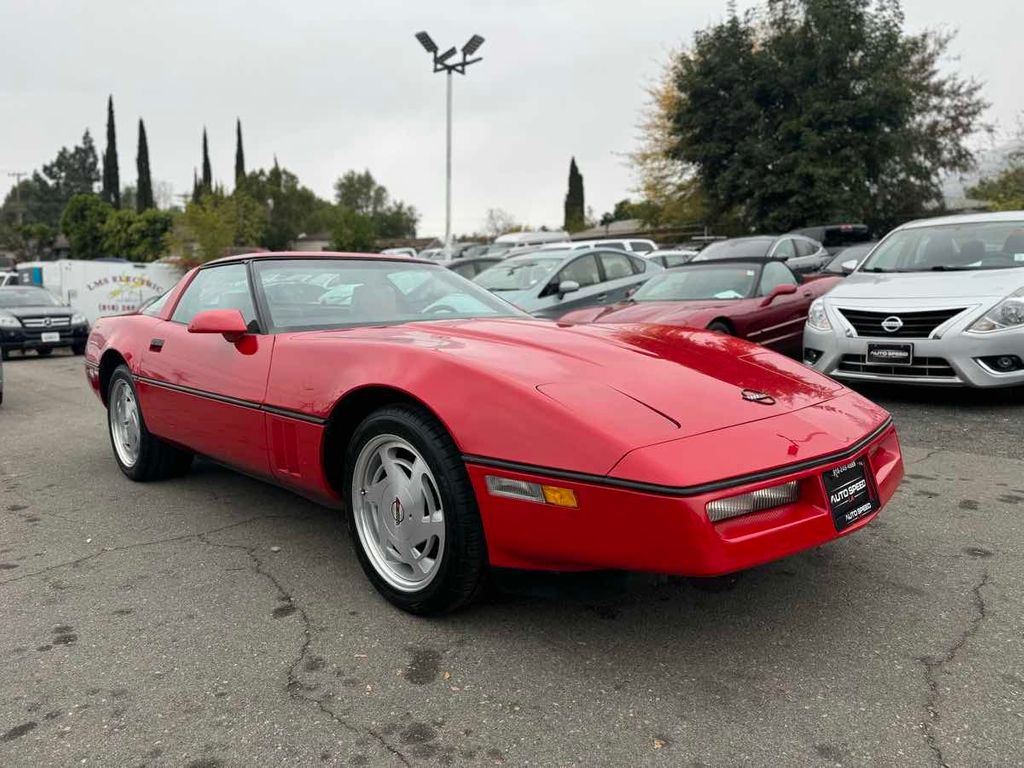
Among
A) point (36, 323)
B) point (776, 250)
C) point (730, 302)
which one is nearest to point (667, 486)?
point (730, 302)

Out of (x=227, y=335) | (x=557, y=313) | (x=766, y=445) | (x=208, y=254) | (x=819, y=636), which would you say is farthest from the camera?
(x=208, y=254)

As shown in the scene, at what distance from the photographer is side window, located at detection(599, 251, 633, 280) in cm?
1093

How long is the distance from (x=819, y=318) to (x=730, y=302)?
1.15 metres

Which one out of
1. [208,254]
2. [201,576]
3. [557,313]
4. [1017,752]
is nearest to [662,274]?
[557,313]

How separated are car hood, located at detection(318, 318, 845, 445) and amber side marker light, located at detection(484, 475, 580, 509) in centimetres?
23

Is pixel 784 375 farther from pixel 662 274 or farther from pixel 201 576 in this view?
pixel 662 274

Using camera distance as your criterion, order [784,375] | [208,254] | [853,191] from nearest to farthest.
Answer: [784,375] → [853,191] → [208,254]

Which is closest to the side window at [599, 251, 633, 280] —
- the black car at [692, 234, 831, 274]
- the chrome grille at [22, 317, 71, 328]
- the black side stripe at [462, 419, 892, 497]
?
A: the black car at [692, 234, 831, 274]

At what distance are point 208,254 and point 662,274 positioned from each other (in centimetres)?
2156

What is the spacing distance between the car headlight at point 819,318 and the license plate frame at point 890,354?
417 mm

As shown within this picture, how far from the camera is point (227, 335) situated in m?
3.42

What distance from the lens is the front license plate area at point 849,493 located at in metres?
2.29

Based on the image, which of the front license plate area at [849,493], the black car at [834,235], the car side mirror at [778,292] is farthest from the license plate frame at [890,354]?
the black car at [834,235]

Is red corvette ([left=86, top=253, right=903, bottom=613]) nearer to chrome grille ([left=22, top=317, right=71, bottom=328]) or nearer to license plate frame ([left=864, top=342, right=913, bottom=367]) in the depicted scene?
license plate frame ([left=864, top=342, right=913, bottom=367])
